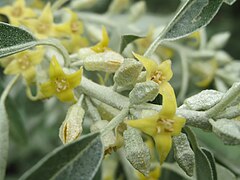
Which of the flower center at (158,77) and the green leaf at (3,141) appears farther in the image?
the green leaf at (3,141)

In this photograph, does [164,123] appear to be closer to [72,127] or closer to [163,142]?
[163,142]

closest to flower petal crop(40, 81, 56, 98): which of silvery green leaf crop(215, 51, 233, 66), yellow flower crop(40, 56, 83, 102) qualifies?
yellow flower crop(40, 56, 83, 102)

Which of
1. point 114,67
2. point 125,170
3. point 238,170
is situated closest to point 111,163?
point 125,170

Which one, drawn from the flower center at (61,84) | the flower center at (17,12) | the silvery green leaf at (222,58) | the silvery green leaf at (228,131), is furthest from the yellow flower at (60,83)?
the silvery green leaf at (222,58)

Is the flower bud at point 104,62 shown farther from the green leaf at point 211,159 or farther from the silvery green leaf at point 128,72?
the green leaf at point 211,159

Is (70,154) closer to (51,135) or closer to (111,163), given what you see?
(111,163)

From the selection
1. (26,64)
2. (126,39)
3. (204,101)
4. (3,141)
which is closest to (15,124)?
(26,64)
